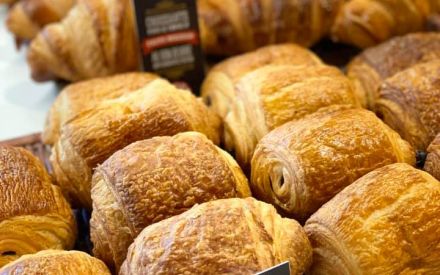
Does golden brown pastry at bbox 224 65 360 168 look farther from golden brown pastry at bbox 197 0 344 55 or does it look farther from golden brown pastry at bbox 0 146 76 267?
golden brown pastry at bbox 197 0 344 55

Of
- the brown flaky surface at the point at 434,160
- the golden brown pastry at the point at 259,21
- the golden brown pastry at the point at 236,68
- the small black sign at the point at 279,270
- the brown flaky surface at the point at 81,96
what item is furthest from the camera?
the golden brown pastry at the point at 259,21

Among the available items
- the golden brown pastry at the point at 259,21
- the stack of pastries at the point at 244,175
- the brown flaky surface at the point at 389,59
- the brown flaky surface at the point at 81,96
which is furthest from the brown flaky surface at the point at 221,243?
the golden brown pastry at the point at 259,21

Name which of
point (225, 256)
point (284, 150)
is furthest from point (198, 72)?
point (225, 256)

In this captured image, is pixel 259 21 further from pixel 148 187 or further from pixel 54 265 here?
pixel 54 265

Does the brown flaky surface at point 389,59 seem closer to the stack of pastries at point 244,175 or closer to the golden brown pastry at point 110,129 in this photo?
the stack of pastries at point 244,175

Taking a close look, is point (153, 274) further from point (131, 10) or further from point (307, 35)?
point (307, 35)

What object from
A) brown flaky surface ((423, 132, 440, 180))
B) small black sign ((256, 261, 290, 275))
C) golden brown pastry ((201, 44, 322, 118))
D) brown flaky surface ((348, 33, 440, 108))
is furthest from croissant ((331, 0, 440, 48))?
small black sign ((256, 261, 290, 275))
